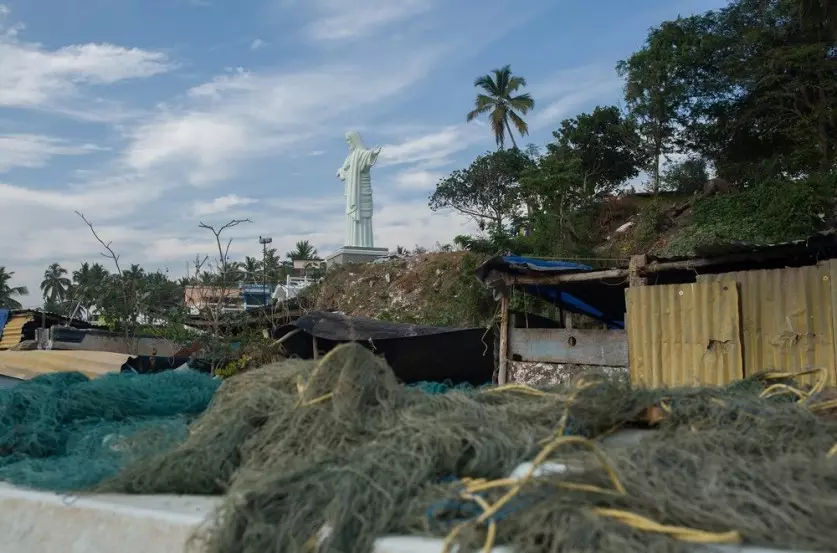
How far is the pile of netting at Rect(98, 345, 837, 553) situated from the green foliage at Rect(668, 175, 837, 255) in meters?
13.2

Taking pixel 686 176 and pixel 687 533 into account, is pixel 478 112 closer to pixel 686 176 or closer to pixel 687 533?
pixel 686 176

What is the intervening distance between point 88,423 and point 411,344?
573 centimetres

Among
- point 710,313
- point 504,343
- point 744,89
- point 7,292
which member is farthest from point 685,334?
point 7,292

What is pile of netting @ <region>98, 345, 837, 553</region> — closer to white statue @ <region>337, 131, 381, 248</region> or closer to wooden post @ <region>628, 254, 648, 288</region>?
wooden post @ <region>628, 254, 648, 288</region>

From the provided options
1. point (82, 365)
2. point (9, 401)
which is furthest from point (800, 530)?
point (82, 365)

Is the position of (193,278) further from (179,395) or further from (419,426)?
(419,426)

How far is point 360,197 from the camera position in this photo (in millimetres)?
26156

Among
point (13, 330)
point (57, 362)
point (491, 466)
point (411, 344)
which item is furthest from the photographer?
point (13, 330)

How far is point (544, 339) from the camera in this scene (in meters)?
Result: 9.04

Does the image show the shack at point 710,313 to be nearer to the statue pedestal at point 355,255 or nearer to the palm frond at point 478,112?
the statue pedestal at point 355,255

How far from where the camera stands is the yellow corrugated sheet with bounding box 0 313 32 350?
18597mm

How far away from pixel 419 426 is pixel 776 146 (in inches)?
888

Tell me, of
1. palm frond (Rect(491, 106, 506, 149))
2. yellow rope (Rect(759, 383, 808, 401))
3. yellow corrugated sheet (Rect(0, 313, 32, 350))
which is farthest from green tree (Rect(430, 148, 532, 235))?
yellow rope (Rect(759, 383, 808, 401))

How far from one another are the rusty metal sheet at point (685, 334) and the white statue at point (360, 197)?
19.2 metres
